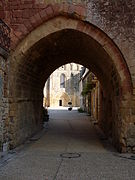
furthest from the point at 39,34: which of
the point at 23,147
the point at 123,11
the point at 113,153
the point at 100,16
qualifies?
the point at 113,153

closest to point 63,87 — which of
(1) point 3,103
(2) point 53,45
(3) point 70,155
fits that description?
(2) point 53,45

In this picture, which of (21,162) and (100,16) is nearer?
(21,162)

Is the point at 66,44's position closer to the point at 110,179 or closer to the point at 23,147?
the point at 23,147

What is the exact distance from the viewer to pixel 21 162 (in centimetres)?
651

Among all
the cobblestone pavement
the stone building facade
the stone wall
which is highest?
the stone building facade

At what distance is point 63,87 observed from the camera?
2297 inches

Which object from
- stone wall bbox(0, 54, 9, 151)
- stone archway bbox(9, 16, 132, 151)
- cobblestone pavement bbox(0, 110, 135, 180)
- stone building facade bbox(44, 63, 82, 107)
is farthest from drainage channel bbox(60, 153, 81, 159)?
stone building facade bbox(44, 63, 82, 107)

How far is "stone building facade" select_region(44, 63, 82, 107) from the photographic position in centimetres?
5703

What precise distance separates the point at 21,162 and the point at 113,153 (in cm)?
283

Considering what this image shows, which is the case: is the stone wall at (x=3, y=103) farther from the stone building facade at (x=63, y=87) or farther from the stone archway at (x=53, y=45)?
the stone building facade at (x=63, y=87)

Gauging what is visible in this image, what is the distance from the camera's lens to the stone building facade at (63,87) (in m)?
57.0

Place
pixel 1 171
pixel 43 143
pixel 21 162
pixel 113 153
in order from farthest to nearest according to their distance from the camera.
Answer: pixel 43 143, pixel 113 153, pixel 21 162, pixel 1 171

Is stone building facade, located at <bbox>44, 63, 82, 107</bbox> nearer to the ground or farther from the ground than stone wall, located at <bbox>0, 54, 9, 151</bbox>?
farther from the ground

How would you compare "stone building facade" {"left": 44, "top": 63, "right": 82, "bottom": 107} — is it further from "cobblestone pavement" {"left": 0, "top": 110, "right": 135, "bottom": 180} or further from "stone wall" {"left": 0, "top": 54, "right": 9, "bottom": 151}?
"stone wall" {"left": 0, "top": 54, "right": 9, "bottom": 151}
